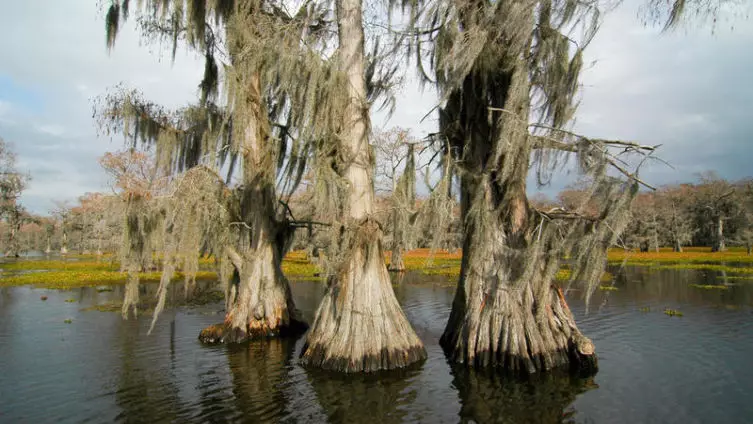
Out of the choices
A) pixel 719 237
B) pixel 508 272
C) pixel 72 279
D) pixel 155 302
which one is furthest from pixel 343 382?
pixel 719 237

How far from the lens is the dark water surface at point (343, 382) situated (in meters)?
7.18

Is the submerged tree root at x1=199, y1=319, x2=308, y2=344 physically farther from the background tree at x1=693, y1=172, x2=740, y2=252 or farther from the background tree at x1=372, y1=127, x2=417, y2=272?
the background tree at x1=693, y1=172, x2=740, y2=252

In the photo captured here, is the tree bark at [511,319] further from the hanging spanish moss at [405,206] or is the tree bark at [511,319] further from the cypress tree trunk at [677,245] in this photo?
the cypress tree trunk at [677,245]

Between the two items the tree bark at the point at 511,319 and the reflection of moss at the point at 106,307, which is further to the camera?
the reflection of moss at the point at 106,307

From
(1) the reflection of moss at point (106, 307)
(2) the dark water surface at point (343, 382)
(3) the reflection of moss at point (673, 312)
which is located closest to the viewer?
(2) the dark water surface at point (343, 382)

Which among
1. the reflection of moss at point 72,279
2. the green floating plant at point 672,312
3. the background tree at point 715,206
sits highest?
the background tree at point 715,206

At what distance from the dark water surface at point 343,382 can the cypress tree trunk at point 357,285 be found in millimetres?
395

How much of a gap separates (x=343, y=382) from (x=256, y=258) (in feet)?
16.2

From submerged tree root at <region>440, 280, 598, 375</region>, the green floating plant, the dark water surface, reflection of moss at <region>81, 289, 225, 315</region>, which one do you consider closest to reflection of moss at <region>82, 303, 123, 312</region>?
reflection of moss at <region>81, 289, 225, 315</region>

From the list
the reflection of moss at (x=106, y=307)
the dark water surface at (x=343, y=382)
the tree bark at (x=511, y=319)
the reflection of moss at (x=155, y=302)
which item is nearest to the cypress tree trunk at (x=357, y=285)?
the dark water surface at (x=343, y=382)

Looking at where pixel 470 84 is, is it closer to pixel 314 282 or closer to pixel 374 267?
pixel 374 267

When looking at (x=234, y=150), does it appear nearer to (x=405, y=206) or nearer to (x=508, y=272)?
(x=405, y=206)

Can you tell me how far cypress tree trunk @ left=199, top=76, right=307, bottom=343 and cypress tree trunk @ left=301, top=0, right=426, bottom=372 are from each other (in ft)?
9.75

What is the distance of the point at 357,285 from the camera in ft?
28.9
